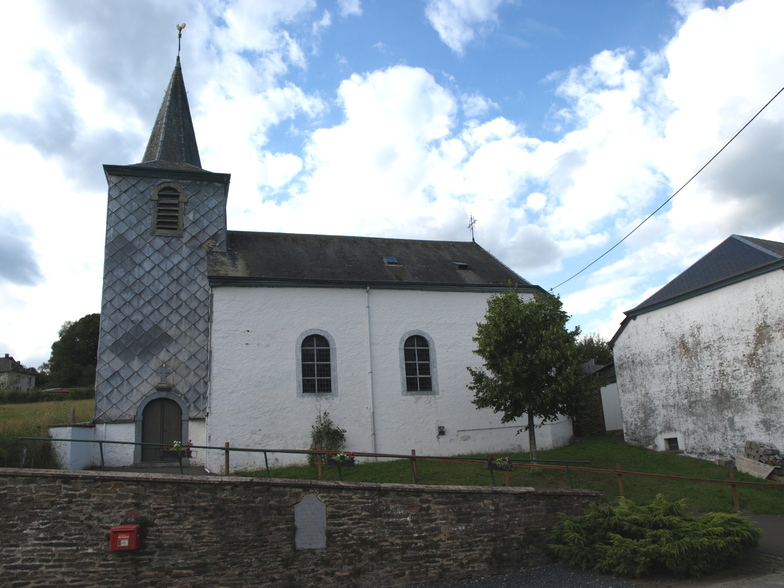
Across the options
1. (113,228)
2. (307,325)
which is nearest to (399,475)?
(307,325)

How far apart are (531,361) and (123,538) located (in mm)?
9541

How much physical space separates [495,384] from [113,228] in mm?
12508

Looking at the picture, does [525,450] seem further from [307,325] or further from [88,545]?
[88,545]

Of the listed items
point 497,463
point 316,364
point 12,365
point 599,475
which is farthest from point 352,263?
point 12,365

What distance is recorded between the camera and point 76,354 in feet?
143

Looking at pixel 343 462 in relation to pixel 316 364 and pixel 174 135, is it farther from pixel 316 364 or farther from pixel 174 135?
pixel 174 135

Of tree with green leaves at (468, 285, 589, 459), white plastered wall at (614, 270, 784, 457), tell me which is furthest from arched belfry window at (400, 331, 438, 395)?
white plastered wall at (614, 270, 784, 457)

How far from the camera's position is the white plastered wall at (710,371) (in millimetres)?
13500

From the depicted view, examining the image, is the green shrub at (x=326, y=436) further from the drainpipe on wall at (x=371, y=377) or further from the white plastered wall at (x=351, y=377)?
the drainpipe on wall at (x=371, y=377)

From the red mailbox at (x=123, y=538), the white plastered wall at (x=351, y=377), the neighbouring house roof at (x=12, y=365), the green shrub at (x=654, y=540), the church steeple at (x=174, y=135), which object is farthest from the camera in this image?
the neighbouring house roof at (x=12, y=365)

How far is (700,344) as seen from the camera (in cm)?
1548

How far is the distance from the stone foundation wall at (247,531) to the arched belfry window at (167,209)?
10.4 meters

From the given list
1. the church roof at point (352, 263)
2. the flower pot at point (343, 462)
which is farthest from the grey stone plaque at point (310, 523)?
the church roof at point (352, 263)

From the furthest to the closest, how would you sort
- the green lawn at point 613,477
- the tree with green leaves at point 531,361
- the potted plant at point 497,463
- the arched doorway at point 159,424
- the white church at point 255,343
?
1. the arched doorway at point 159,424
2. the white church at point 255,343
3. the tree with green leaves at point 531,361
4. the green lawn at point 613,477
5. the potted plant at point 497,463
